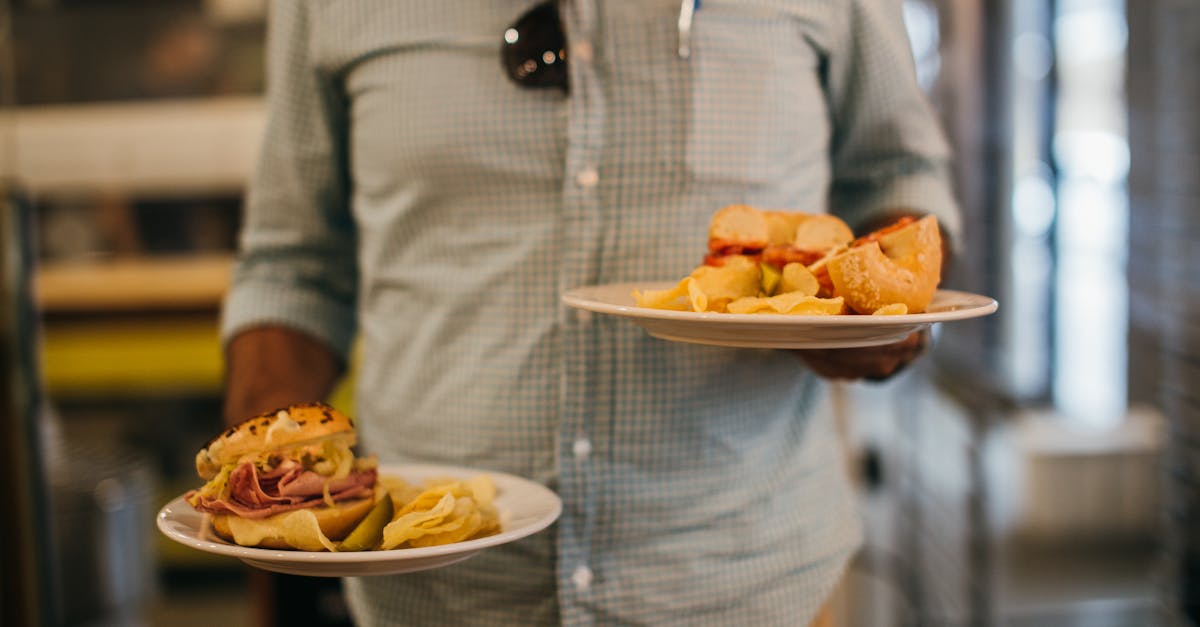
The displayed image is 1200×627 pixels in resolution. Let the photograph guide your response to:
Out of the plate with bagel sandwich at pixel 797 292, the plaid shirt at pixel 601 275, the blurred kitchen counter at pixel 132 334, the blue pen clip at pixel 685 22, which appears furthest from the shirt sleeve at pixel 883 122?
the blurred kitchen counter at pixel 132 334

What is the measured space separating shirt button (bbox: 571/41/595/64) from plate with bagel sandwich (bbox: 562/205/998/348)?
8.9 inches

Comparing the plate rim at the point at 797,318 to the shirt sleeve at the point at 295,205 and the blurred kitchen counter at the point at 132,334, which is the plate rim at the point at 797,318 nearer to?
the shirt sleeve at the point at 295,205

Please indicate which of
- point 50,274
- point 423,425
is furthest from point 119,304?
point 423,425

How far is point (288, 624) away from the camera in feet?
7.74

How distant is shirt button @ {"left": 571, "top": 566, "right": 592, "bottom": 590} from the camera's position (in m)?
0.98

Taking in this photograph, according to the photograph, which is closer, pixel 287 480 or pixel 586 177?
pixel 287 480

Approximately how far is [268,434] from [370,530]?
11cm

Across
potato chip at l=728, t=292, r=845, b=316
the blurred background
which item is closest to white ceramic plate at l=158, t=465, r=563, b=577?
potato chip at l=728, t=292, r=845, b=316

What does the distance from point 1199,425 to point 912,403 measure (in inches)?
42.5

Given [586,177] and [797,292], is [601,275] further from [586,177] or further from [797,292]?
[797,292]

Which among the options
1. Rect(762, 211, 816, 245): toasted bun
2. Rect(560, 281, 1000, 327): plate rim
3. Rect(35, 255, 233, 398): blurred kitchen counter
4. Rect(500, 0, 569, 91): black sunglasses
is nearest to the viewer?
Rect(560, 281, 1000, 327): plate rim

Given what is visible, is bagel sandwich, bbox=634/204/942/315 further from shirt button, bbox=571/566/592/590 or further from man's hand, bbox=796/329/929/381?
shirt button, bbox=571/566/592/590

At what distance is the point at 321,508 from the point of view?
0.78 meters

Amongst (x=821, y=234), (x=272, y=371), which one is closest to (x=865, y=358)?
(x=821, y=234)
